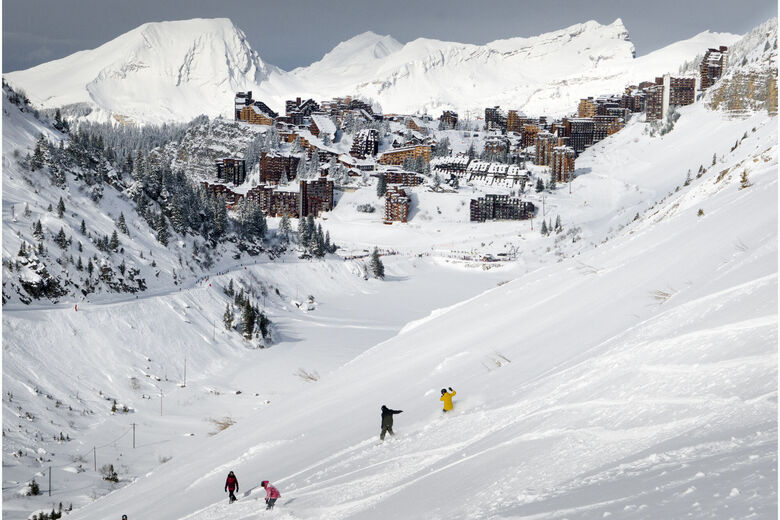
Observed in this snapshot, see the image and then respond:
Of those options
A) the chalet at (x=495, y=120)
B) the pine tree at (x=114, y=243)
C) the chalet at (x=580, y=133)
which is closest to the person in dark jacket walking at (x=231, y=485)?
the pine tree at (x=114, y=243)

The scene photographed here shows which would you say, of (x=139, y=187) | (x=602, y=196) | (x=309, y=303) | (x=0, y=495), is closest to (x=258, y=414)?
(x=0, y=495)

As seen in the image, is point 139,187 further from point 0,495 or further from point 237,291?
point 0,495

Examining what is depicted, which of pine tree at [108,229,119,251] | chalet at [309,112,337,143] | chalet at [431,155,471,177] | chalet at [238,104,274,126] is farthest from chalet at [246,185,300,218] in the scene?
pine tree at [108,229,119,251]

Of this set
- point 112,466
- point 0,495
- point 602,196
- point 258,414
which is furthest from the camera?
point 602,196

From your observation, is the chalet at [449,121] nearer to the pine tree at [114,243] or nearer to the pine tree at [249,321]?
the pine tree at [114,243]

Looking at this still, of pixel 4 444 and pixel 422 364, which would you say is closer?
pixel 422 364

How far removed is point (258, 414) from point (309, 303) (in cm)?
4546

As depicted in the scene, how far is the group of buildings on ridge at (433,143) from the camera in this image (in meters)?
122

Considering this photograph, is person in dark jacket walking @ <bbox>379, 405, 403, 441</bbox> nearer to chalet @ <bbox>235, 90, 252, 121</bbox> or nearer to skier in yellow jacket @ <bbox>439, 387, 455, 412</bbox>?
skier in yellow jacket @ <bbox>439, 387, 455, 412</bbox>

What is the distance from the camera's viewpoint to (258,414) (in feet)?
53.1

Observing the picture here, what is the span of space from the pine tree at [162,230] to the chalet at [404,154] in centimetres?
9067

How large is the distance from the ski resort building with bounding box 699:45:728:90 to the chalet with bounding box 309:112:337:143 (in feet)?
338

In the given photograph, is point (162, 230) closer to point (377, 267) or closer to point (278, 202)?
point (377, 267)

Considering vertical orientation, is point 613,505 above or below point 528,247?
above
